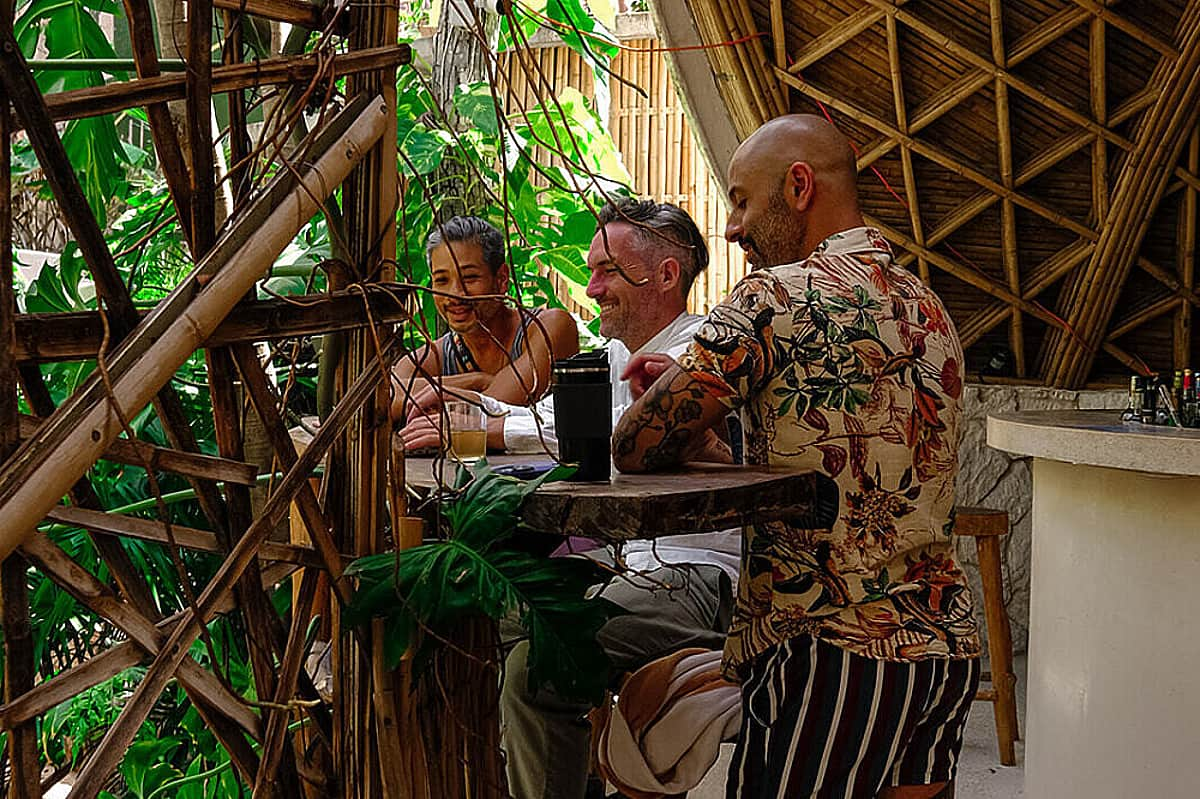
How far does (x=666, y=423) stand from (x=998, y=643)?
2492mm

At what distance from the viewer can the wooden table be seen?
118cm

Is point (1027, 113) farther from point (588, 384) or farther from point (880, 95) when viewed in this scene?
point (588, 384)

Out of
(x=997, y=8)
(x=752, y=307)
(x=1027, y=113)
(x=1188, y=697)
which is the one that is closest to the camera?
(x=752, y=307)

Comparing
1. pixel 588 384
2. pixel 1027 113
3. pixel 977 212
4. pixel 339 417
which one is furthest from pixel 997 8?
pixel 339 417

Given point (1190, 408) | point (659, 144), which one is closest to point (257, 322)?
point (1190, 408)

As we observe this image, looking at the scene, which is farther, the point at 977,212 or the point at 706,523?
the point at 977,212

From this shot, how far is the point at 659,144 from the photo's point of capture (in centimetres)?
632

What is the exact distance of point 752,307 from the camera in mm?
1569

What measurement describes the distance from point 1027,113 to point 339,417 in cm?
391

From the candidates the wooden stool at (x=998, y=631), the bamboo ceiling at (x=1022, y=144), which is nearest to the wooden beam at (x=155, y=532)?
the wooden stool at (x=998, y=631)

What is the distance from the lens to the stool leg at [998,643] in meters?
3.66

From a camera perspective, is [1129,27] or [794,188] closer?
[794,188]

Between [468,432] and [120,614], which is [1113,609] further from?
[120,614]

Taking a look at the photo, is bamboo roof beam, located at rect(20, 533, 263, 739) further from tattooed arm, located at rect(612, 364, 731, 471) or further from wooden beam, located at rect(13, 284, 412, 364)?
tattooed arm, located at rect(612, 364, 731, 471)
